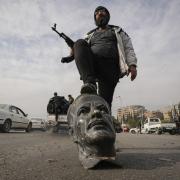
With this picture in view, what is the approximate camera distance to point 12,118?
20.3 m

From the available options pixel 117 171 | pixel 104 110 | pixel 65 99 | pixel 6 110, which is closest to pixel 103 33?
pixel 104 110

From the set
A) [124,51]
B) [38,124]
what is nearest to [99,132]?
[124,51]

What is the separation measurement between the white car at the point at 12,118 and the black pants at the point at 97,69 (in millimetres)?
15086

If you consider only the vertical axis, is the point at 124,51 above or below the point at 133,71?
above

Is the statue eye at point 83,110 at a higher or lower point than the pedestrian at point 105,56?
lower

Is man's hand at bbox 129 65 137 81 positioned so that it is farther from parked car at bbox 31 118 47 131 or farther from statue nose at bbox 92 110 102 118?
parked car at bbox 31 118 47 131

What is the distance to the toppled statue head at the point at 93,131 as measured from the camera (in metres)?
3.26

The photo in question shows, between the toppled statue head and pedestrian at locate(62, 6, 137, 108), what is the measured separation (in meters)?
0.74

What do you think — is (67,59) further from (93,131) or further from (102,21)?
(93,131)

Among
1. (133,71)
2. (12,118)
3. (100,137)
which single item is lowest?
(100,137)

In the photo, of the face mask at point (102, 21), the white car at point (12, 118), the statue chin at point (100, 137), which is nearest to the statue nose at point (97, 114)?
the statue chin at point (100, 137)

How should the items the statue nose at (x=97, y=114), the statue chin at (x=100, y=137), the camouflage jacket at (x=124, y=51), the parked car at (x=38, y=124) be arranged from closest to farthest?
the statue chin at (x=100, y=137) < the statue nose at (x=97, y=114) < the camouflage jacket at (x=124, y=51) < the parked car at (x=38, y=124)

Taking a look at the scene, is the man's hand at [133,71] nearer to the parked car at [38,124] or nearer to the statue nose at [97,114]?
the statue nose at [97,114]

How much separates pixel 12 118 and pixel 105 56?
16.4 meters
